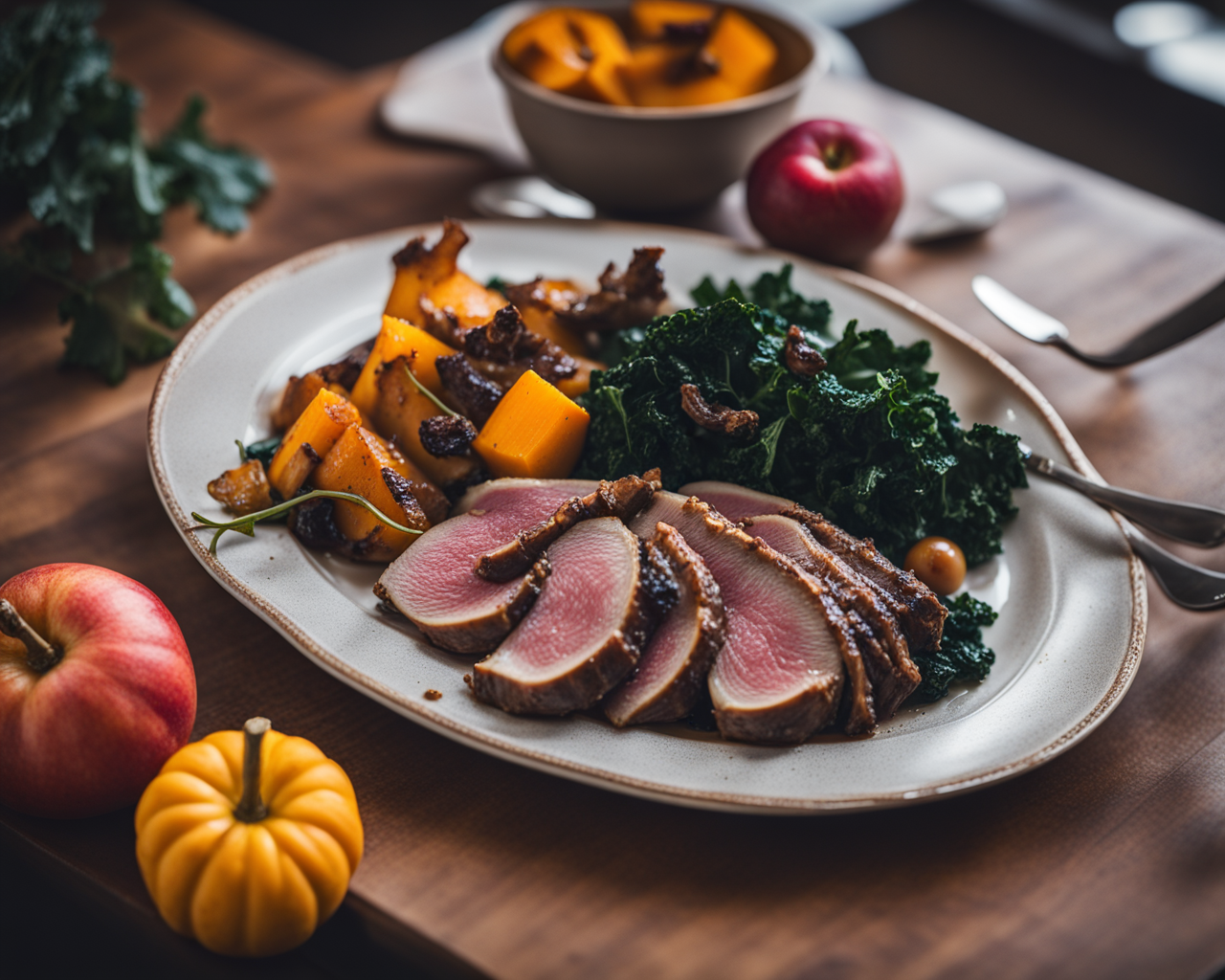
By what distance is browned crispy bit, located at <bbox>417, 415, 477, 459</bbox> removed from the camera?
8.01 ft

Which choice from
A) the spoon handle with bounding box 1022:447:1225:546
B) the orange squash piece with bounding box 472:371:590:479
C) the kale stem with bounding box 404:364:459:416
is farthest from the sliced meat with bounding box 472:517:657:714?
the spoon handle with bounding box 1022:447:1225:546

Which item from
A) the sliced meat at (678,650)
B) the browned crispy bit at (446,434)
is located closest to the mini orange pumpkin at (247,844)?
the sliced meat at (678,650)

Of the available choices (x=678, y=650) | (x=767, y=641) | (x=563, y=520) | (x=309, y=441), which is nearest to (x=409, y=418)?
(x=309, y=441)

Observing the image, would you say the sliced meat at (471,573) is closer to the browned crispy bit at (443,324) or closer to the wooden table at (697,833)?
the wooden table at (697,833)

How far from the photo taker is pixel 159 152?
12.0 feet

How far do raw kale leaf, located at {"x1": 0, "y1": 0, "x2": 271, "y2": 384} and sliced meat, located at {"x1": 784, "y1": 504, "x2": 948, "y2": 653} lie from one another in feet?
6.78

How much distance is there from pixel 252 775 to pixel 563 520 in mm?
849

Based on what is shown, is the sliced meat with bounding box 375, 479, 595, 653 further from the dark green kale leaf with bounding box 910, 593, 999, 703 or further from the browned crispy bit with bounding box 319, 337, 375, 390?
the dark green kale leaf with bounding box 910, 593, 999, 703

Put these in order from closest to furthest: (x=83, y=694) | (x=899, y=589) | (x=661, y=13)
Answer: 1. (x=83, y=694)
2. (x=899, y=589)
3. (x=661, y=13)

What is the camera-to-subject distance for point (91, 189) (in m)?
3.28

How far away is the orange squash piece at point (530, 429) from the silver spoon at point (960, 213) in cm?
179

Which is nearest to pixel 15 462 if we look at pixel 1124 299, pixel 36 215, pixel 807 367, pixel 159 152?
pixel 36 215

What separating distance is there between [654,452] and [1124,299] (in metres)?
1.94

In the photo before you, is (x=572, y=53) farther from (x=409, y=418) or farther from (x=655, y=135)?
(x=409, y=418)
